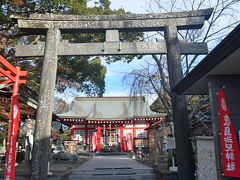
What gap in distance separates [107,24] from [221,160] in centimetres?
463

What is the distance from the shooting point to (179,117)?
477 centimetres

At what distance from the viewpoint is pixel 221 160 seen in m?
3.33

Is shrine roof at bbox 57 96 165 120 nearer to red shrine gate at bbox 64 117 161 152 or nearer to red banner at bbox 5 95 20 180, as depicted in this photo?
red shrine gate at bbox 64 117 161 152

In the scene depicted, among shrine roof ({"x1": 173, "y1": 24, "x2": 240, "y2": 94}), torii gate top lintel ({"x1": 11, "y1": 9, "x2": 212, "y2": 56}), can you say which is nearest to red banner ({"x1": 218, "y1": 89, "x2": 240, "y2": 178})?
shrine roof ({"x1": 173, "y1": 24, "x2": 240, "y2": 94})

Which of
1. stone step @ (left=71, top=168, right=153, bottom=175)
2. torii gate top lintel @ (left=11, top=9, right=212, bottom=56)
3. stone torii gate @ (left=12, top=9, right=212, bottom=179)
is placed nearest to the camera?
stone torii gate @ (left=12, top=9, right=212, bottom=179)

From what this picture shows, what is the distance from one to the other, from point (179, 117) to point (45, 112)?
3524 mm

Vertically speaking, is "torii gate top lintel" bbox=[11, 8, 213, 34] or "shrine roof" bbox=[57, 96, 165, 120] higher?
"torii gate top lintel" bbox=[11, 8, 213, 34]

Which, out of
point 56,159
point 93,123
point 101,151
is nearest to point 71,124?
point 93,123

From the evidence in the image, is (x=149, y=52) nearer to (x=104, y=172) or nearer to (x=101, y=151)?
(x=104, y=172)

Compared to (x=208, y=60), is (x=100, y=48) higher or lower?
higher

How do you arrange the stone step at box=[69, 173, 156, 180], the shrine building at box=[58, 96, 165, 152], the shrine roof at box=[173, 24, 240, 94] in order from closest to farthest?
the shrine roof at box=[173, 24, 240, 94] → the stone step at box=[69, 173, 156, 180] → the shrine building at box=[58, 96, 165, 152]

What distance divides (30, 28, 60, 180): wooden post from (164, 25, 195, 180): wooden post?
11.0 ft

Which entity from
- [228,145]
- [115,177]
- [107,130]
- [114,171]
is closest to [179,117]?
[228,145]

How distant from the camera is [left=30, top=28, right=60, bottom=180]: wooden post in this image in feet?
14.9
